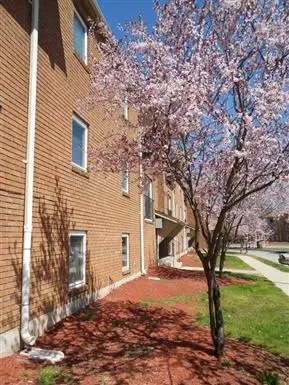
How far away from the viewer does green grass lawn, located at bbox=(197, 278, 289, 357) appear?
8.32 meters

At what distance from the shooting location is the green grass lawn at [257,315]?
328 inches

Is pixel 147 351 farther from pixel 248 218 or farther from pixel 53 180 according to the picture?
pixel 248 218

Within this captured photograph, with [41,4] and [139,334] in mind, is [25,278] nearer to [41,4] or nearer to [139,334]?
[139,334]

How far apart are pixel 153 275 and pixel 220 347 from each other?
437 inches

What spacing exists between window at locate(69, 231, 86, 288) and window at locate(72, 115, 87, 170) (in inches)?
66.0

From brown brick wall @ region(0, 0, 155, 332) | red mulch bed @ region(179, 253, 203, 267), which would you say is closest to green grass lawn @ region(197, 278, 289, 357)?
brown brick wall @ region(0, 0, 155, 332)

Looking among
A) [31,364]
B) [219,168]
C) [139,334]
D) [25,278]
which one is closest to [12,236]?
[25,278]

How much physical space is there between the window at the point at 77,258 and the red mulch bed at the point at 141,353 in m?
0.69

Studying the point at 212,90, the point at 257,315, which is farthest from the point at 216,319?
the point at 257,315

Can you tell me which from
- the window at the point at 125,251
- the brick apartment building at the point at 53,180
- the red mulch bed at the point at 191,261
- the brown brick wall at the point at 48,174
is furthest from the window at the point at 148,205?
the red mulch bed at the point at 191,261

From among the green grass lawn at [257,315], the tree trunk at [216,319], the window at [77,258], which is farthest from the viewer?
the window at [77,258]

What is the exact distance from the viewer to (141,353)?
6.47 meters

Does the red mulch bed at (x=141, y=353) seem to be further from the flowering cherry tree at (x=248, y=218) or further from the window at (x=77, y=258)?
the flowering cherry tree at (x=248, y=218)

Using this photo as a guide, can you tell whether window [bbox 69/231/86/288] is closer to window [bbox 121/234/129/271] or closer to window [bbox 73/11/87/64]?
window [bbox 73/11/87/64]
